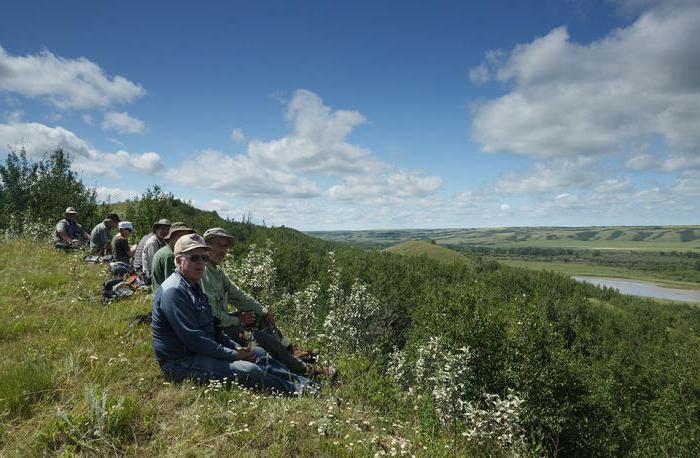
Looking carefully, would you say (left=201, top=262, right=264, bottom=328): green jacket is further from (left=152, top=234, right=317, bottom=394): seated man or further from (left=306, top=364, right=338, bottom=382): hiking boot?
(left=306, top=364, right=338, bottom=382): hiking boot

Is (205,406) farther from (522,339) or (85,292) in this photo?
(522,339)

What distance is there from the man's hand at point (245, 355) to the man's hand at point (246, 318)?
1.17 meters

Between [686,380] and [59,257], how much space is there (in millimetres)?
60536

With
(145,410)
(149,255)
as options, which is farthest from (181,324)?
(149,255)

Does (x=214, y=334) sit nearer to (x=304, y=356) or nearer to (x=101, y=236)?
(x=304, y=356)

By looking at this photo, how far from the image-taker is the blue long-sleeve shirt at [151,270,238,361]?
492cm

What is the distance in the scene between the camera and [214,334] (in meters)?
5.46

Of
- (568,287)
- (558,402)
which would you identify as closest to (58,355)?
(558,402)

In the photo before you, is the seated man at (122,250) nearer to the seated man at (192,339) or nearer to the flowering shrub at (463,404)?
the seated man at (192,339)

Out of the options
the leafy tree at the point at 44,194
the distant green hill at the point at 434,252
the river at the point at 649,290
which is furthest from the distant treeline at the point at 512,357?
the river at the point at 649,290

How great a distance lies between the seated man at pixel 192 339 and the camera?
495 centimetres

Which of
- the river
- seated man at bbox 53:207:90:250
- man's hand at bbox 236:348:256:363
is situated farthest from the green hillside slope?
the river

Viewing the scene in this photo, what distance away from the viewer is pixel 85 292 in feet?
29.7

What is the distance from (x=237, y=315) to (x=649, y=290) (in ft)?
604
